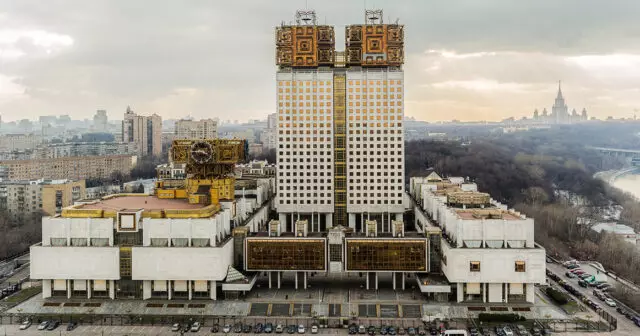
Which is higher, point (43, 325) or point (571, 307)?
point (571, 307)

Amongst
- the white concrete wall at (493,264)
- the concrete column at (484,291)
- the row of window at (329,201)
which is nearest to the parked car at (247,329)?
the white concrete wall at (493,264)

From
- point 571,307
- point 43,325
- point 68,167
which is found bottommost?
point 43,325

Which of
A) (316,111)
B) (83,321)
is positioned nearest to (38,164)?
(316,111)

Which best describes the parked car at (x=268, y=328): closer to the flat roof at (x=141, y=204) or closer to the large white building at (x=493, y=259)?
the flat roof at (x=141, y=204)

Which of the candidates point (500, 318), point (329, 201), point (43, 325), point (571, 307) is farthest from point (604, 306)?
point (43, 325)

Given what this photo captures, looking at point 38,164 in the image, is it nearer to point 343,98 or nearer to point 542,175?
point 343,98

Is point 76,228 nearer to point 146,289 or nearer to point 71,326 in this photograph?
point 146,289

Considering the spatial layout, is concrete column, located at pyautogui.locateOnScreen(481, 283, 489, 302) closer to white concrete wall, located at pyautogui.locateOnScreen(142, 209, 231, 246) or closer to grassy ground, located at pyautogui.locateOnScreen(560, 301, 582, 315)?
grassy ground, located at pyautogui.locateOnScreen(560, 301, 582, 315)
